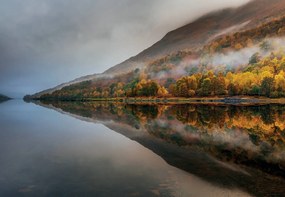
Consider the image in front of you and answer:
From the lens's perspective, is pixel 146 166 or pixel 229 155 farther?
pixel 229 155

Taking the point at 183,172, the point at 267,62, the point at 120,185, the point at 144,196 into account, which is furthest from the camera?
the point at 267,62

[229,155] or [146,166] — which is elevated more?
[146,166]

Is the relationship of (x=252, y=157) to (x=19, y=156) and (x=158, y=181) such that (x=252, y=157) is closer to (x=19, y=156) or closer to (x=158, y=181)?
(x=158, y=181)

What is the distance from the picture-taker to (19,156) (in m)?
22.2

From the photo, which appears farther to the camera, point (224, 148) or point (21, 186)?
point (224, 148)

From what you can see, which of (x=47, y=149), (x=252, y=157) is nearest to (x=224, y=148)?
(x=252, y=157)

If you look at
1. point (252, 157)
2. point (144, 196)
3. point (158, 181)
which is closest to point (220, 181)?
point (158, 181)

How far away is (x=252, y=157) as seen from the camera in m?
21.0

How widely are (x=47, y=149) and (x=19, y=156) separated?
304cm

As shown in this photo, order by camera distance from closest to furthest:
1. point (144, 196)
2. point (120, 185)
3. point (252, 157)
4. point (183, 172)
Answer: point (144, 196) < point (120, 185) < point (183, 172) < point (252, 157)

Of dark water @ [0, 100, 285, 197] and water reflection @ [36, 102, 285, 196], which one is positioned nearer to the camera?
dark water @ [0, 100, 285, 197]

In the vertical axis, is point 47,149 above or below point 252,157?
above

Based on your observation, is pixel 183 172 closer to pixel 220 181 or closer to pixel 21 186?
pixel 220 181

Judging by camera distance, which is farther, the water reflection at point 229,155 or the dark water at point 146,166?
the water reflection at point 229,155
